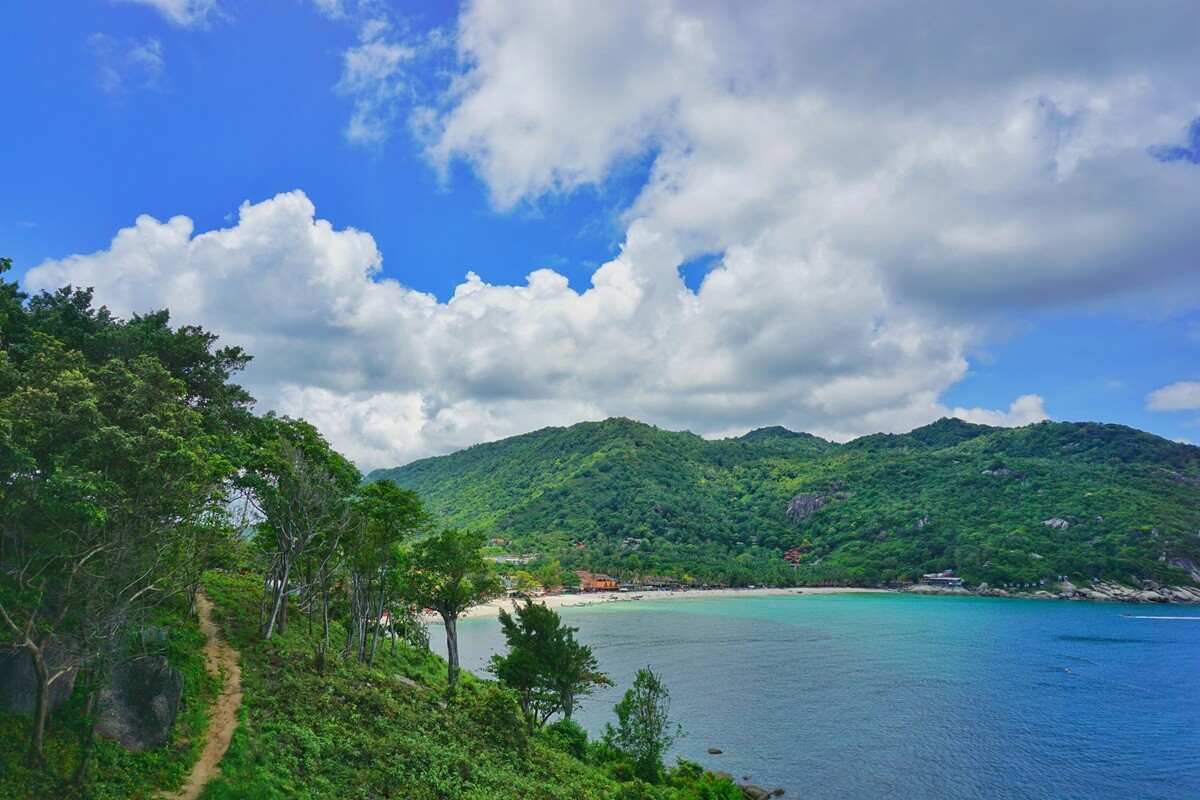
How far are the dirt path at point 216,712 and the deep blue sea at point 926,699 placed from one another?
32049 millimetres

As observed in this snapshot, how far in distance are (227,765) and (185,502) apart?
855cm

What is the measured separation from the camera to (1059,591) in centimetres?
16062

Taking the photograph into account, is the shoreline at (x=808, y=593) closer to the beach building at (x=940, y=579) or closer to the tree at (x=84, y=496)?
the beach building at (x=940, y=579)

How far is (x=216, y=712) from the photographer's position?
2273cm

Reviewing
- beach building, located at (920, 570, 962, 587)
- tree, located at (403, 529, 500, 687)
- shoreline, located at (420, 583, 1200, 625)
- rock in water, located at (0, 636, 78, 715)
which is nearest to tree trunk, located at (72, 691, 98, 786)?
rock in water, located at (0, 636, 78, 715)

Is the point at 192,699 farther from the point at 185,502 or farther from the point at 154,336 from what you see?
the point at 154,336

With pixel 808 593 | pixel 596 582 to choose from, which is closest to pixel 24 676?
pixel 596 582

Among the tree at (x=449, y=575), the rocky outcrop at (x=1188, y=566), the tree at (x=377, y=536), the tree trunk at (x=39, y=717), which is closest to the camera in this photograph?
the tree trunk at (x=39, y=717)

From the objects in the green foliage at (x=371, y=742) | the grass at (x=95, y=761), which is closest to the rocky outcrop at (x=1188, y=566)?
the green foliage at (x=371, y=742)

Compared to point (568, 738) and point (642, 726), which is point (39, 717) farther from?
point (642, 726)

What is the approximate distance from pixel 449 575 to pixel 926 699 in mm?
51935

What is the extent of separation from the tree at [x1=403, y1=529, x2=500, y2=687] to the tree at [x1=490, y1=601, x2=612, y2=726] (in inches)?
145

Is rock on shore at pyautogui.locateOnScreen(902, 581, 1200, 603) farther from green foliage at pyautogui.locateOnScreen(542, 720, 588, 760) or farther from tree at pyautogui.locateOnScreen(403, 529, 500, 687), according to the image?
tree at pyautogui.locateOnScreen(403, 529, 500, 687)

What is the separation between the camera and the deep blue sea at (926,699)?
Result: 140ft
